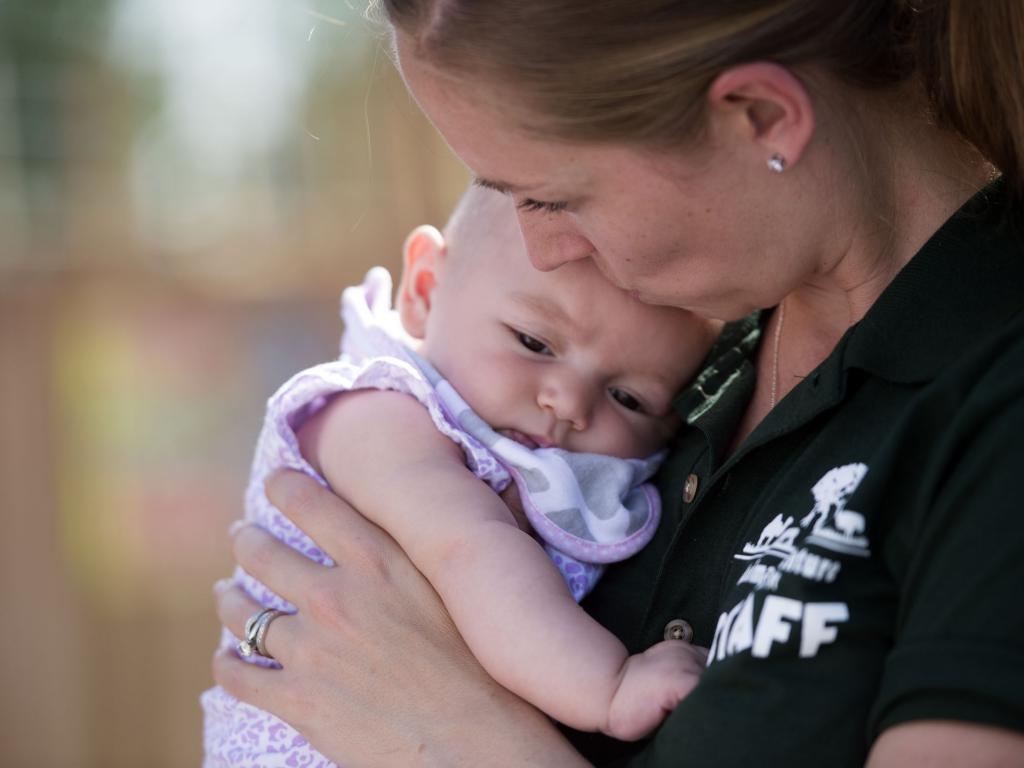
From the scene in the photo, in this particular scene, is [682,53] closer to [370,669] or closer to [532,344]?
[532,344]

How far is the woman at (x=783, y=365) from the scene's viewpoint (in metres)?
1.28

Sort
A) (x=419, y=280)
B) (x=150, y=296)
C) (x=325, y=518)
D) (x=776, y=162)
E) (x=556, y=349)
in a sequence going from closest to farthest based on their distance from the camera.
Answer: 1. (x=776, y=162)
2. (x=325, y=518)
3. (x=556, y=349)
4. (x=419, y=280)
5. (x=150, y=296)

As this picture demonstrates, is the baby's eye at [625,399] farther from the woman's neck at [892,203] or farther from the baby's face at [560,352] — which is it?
the woman's neck at [892,203]

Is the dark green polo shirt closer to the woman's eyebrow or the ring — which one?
the woman's eyebrow

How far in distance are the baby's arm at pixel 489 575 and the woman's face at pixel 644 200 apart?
14.9 inches

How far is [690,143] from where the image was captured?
5.15 ft

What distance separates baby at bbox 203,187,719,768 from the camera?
1775 mm

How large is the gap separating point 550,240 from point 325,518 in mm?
538

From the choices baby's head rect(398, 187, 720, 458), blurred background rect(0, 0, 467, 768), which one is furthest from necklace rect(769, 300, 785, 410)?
blurred background rect(0, 0, 467, 768)

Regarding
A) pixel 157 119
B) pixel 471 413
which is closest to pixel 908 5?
pixel 471 413

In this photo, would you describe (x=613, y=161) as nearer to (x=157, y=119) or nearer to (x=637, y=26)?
(x=637, y=26)

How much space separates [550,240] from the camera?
5.82 feet

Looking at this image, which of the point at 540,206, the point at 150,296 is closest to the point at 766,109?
the point at 540,206

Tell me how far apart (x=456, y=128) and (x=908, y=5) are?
1.97 ft
